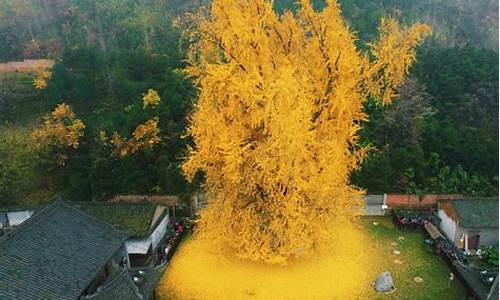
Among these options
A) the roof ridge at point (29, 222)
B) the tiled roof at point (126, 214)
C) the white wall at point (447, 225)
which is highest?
the roof ridge at point (29, 222)

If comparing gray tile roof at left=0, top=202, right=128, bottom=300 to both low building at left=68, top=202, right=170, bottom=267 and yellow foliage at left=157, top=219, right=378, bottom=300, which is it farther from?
yellow foliage at left=157, top=219, right=378, bottom=300

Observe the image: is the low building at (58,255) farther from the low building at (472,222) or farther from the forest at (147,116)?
the low building at (472,222)

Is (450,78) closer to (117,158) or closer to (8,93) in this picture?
(117,158)

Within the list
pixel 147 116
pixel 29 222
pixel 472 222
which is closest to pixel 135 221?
pixel 29 222

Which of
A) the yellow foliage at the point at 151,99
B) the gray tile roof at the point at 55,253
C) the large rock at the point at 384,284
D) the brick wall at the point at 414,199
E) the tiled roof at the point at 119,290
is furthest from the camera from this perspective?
the yellow foliage at the point at 151,99

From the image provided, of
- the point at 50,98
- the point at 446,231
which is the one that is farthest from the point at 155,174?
the point at 446,231

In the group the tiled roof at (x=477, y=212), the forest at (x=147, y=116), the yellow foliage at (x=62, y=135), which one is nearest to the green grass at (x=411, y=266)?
the tiled roof at (x=477, y=212)
